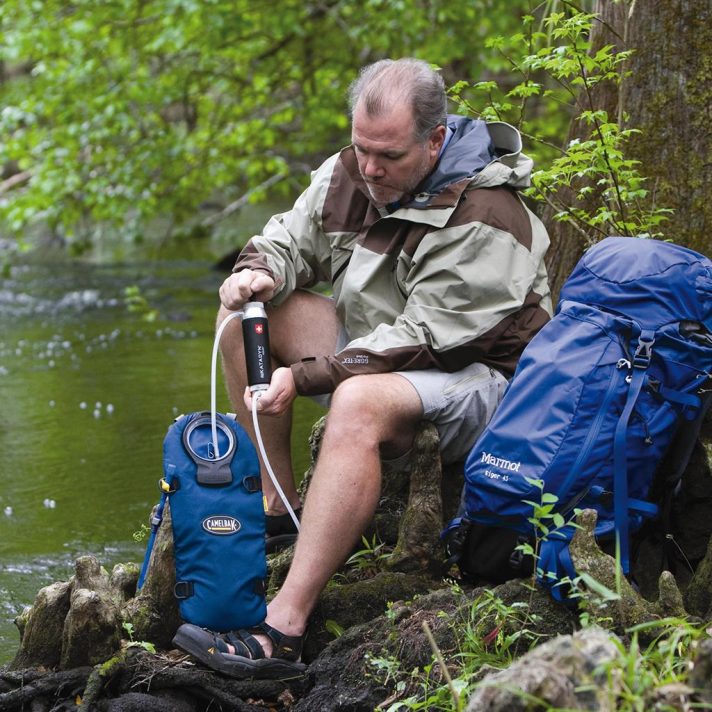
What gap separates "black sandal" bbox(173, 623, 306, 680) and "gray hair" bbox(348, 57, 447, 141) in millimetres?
1755

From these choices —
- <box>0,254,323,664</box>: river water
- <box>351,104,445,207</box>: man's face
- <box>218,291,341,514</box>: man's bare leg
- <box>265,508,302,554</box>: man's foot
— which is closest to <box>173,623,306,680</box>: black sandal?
<box>265,508,302,554</box>: man's foot

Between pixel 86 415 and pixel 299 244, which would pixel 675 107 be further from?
pixel 86 415

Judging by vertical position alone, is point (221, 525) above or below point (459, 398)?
below

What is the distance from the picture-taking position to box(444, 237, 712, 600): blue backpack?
3.30m

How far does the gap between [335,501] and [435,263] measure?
0.90 meters

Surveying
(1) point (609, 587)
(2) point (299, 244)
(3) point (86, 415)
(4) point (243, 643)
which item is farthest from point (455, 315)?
(3) point (86, 415)

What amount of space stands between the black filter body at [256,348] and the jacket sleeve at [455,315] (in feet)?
0.38

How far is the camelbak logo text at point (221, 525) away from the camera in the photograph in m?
3.55

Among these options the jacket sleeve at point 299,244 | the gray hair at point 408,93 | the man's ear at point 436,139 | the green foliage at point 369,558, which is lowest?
the green foliage at point 369,558

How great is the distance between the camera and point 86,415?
27.0 ft

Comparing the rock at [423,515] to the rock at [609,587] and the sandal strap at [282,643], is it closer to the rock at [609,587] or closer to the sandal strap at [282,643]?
the sandal strap at [282,643]

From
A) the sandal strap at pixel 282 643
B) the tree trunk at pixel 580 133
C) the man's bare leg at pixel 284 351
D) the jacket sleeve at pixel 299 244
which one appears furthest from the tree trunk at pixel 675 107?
the sandal strap at pixel 282 643

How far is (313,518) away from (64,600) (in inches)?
31.5

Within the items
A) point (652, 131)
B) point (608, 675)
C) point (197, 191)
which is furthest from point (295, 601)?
point (197, 191)
